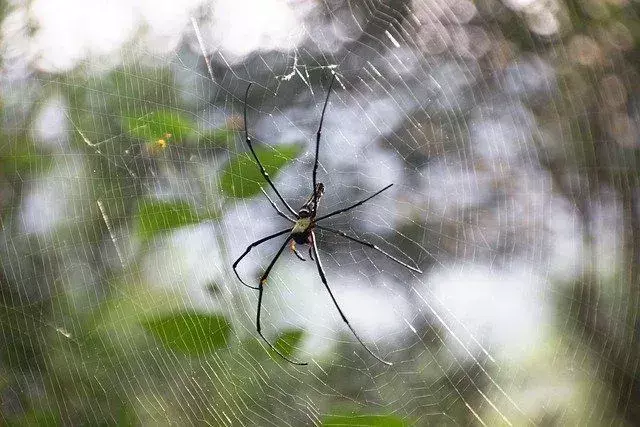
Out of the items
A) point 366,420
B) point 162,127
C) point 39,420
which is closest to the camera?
point 366,420

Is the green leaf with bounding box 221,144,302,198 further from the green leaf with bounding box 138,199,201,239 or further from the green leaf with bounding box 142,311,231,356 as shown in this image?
the green leaf with bounding box 142,311,231,356

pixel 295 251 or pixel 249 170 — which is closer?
pixel 249 170

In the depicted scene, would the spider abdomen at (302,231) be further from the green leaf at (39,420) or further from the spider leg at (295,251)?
the green leaf at (39,420)

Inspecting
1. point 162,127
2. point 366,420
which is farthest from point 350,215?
point 366,420

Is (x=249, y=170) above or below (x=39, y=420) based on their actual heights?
above

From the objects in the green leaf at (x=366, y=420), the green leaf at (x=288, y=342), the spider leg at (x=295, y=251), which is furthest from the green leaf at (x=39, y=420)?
the spider leg at (x=295, y=251)

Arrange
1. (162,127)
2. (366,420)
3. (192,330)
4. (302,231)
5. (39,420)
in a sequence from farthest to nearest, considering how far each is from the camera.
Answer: (302,231) → (39,420) → (162,127) → (192,330) → (366,420)

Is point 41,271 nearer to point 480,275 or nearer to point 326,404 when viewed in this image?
point 326,404

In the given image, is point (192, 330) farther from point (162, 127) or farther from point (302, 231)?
point (302, 231)

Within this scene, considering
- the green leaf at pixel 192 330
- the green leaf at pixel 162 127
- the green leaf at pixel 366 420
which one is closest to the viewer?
the green leaf at pixel 366 420
